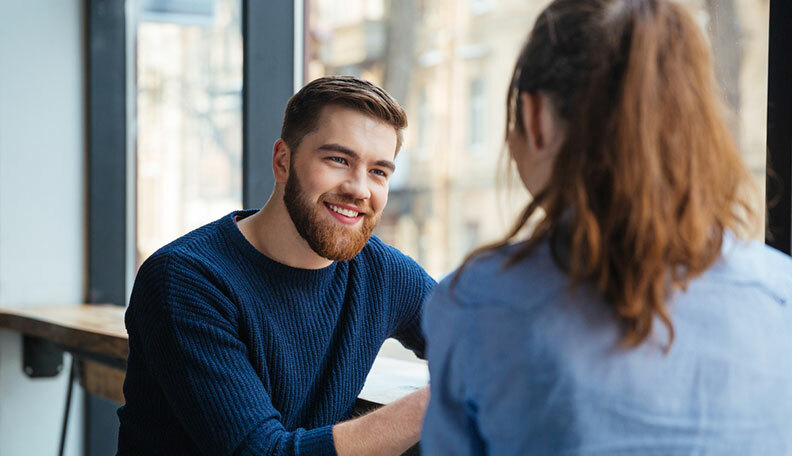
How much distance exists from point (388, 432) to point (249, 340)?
28 centimetres

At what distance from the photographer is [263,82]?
2326 millimetres

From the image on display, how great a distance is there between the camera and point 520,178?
78cm

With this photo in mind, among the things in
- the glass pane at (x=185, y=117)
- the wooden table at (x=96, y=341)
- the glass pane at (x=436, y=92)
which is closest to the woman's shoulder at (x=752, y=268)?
the wooden table at (x=96, y=341)

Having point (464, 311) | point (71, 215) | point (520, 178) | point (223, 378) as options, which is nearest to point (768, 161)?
point (520, 178)

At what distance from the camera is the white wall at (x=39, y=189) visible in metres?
3.00

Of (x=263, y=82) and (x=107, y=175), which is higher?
(x=263, y=82)

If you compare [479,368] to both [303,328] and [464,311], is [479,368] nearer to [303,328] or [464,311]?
[464,311]

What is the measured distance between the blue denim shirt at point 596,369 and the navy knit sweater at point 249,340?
0.54m

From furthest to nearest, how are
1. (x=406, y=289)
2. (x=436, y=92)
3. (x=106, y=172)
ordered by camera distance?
(x=436, y=92) < (x=106, y=172) < (x=406, y=289)

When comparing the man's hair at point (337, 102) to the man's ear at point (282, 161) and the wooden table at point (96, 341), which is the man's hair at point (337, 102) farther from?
the wooden table at point (96, 341)

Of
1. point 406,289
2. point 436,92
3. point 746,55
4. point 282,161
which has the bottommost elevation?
point 406,289

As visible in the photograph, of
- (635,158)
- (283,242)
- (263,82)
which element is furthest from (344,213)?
(263,82)

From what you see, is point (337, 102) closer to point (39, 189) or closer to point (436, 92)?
point (39, 189)

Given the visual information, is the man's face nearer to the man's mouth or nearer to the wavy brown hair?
the man's mouth
